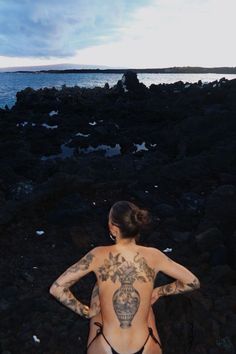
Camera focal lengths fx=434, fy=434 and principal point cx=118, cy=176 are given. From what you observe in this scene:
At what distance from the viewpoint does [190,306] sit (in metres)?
6.64

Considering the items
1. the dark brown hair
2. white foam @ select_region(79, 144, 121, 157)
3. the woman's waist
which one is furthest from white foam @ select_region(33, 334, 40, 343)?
white foam @ select_region(79, 144, 121, 157)

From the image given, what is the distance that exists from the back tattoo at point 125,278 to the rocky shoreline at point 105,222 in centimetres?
257

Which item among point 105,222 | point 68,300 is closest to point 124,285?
point 68,300

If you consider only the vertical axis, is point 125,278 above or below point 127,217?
below

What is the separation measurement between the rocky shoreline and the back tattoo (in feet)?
8.44

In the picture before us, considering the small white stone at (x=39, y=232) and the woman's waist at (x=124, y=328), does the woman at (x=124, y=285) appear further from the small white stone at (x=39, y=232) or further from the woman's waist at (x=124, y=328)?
the small white stone at (x=39, y=232)

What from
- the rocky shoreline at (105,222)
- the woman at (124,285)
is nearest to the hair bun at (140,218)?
the woman at (124,285)

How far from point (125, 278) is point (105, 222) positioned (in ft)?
23.3

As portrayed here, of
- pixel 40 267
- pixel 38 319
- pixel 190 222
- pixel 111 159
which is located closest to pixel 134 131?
pixel 111 159

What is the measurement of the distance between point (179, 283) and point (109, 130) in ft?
77.3

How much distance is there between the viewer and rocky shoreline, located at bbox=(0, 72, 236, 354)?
6828 millimetres

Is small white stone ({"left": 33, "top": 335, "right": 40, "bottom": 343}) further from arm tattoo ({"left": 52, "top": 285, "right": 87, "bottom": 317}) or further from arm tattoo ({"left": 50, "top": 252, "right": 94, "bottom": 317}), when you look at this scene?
arm tattoo ({"left": 50, "top": 252, "right": 94, "bottom": 317})

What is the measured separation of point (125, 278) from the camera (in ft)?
13.6

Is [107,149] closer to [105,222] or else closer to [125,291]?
[105,222]
